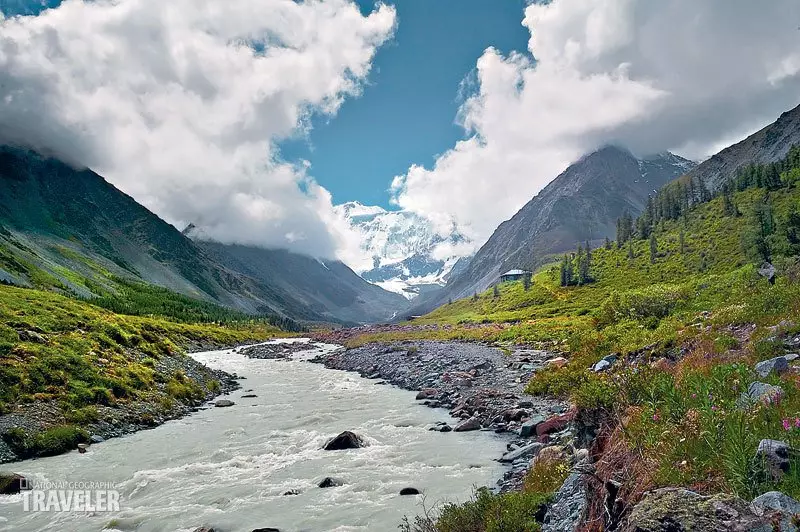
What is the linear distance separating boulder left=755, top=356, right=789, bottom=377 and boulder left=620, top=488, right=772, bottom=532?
19.0ft

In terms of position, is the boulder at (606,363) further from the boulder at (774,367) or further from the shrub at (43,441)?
the shrub at (43,441)

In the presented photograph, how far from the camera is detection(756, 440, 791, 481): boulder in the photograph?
6.11 m

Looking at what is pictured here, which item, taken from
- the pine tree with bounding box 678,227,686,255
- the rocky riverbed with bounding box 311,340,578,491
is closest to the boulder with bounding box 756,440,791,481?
the rocky riverbed with bounding box 311,340,578,491

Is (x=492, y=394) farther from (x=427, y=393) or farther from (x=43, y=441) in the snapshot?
(x=43, y=441)

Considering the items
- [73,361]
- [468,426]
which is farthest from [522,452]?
[73,361]

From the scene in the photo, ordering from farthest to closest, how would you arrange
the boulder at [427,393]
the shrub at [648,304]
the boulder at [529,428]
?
the boulder at [427,393], the shrub at [648,304], the boulder at [529,428]

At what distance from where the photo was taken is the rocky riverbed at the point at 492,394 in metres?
18.9

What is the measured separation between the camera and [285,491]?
1792cm

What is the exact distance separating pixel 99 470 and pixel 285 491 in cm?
995

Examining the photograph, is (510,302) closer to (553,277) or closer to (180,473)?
(553,277)

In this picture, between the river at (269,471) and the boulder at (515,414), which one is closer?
the river at (269,471)

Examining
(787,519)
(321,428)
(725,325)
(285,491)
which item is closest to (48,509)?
(285,491)

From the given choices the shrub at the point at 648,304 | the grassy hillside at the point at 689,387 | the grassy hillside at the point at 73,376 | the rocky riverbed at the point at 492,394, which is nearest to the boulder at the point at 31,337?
the grassy hillside at the point at 73,376

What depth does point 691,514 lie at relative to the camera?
5.85 m
